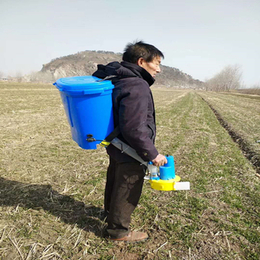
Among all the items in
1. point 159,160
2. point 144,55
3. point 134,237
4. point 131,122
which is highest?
point 144,55

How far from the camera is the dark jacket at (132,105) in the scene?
79.7 inches

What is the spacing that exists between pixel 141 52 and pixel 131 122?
82 cm

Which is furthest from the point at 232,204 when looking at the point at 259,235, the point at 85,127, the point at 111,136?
the point at 85,127

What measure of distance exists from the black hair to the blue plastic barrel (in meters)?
0.46

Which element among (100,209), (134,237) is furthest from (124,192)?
(100,209)

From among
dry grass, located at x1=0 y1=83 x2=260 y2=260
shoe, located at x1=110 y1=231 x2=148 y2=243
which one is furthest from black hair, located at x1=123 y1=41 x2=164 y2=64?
dry grass, located at x1=0 y1=83 x2=260 y2=260

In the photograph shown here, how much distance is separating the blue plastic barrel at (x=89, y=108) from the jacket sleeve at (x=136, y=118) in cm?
17

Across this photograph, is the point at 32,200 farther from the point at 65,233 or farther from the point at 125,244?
the point at 125,244

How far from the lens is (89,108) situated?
2090 millimetres

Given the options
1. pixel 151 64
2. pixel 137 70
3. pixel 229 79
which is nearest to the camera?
pixel 137 70

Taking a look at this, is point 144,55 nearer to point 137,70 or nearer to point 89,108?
point 137,70

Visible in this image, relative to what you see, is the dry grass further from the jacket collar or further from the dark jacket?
the jacket collar

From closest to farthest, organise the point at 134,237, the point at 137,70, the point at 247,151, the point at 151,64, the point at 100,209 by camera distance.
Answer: the point at 137,70 < the point at 151,64 < the point at 134,237 < the point at 100,209 < the point at 247,151

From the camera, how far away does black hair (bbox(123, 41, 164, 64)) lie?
2.29 metres
